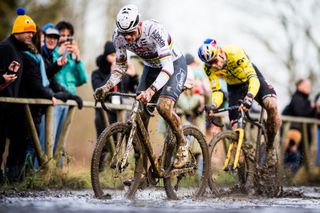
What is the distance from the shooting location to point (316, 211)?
8.33 m

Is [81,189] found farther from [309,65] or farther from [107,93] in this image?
[309,65]

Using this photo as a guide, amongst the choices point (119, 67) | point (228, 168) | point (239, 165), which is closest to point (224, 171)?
point (228, 168)

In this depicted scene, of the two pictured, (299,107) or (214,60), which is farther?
(299,107)

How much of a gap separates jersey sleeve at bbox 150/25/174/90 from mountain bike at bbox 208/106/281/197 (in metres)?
1.88

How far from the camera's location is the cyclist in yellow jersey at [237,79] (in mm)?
11531

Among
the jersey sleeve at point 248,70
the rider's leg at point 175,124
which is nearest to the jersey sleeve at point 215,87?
the jersey sleeve at point 248,70

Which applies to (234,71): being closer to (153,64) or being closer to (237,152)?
(237,152)

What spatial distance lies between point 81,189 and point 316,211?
4.65 meters

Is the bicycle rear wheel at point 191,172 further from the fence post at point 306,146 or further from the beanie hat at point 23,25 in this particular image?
the fence post at point 306,146

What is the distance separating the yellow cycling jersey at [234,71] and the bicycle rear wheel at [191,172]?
0.91 m

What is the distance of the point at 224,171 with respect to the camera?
39.0ft

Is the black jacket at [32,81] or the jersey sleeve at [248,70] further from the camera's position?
the jersey sleeve at [248,70]

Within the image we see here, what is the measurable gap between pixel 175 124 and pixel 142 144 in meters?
0.54

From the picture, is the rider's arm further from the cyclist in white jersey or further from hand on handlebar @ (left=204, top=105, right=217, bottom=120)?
hand on handlebar @ (left=204, top=105, right=217, bottom=120)
